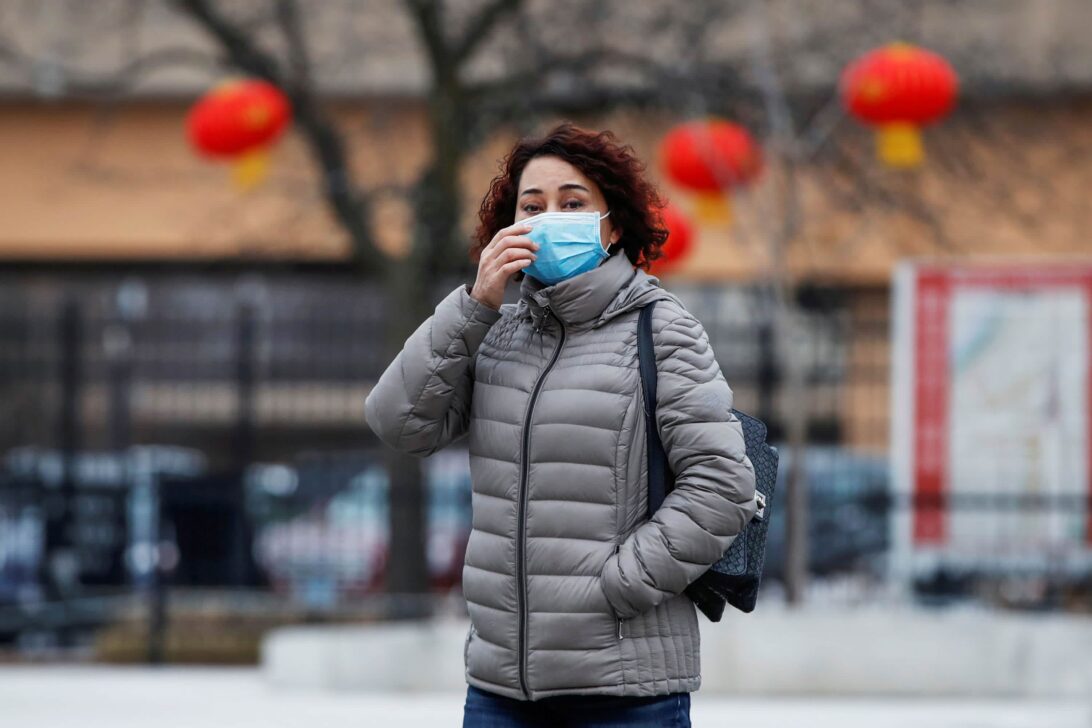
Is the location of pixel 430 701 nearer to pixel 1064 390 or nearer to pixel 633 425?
pixel 1064 390

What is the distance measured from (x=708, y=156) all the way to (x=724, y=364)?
17.1 feet

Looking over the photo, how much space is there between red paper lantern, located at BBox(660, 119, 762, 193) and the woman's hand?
284 inches

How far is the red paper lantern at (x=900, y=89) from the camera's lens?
9516 mm

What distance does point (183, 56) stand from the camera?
1212cm

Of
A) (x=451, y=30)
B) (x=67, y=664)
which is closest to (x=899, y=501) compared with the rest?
(x=451, y=30)

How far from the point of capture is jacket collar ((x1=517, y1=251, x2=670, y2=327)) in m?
3.25

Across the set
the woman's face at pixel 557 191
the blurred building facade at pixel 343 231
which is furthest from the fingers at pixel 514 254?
the blurred building facade at pixel 343 231

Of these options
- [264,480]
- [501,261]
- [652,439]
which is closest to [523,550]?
[652,439]

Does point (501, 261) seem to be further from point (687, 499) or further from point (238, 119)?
point (238, 119)

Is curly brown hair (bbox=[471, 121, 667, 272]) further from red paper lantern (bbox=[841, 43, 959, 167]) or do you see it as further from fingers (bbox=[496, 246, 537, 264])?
red paper lantern (bbox=[841, 43, 959, 167])

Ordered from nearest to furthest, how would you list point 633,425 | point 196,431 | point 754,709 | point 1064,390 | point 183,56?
point 633,425, point 754,709, point 1064,390, point 183,56, point 196,431

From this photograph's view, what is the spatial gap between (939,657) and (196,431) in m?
10.7

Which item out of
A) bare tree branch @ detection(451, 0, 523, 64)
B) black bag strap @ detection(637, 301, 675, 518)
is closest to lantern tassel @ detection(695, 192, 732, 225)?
bare tree branch @ detection(451, 0, 523, 64)

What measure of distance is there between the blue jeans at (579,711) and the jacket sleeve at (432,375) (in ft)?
1.71
